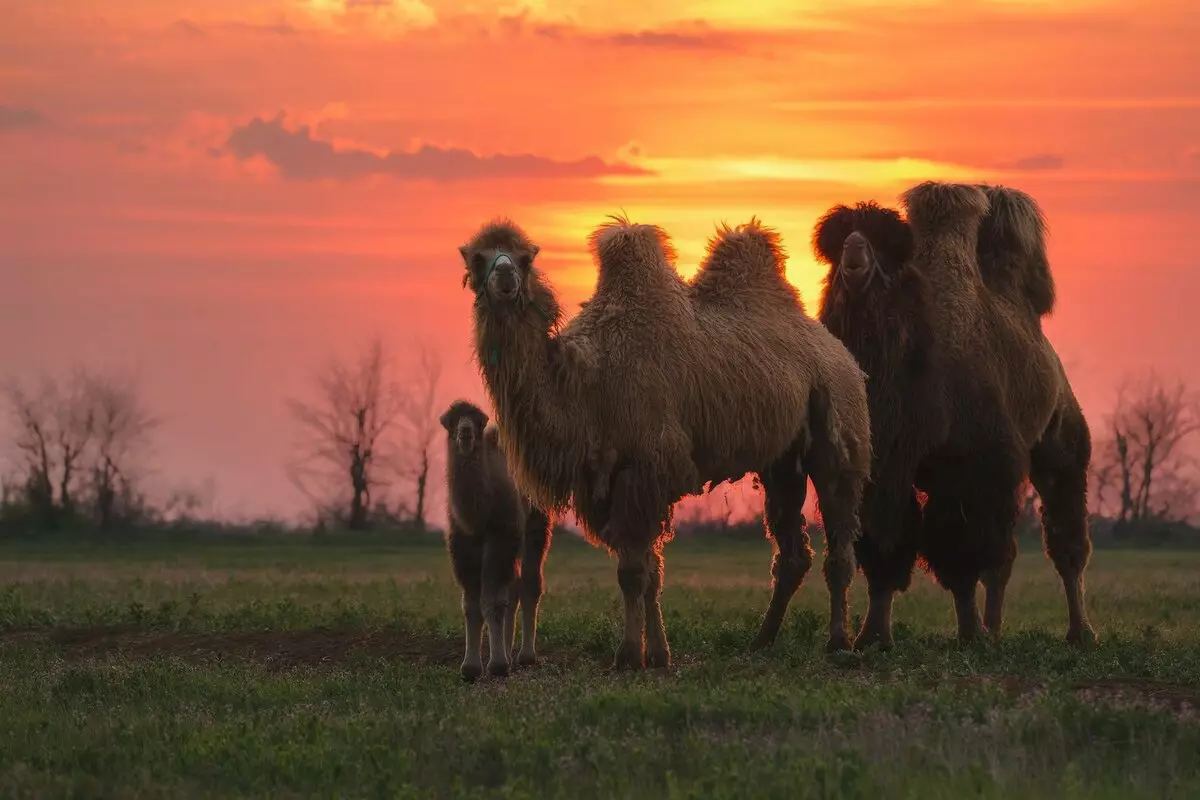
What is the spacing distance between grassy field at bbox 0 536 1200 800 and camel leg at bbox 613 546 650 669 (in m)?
0.32

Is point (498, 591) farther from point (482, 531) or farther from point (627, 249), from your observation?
point (627, 249)

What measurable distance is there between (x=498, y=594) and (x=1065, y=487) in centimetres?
633

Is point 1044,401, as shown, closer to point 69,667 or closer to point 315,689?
point 315,689

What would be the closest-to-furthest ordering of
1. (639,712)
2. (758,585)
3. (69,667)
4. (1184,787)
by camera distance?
(1184,787), (639,712), (69,667), (758,585)

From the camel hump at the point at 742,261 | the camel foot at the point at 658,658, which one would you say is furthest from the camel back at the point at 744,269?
the camel foot at the point at 658,658

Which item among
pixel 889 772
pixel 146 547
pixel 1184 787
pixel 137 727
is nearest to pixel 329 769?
pixel 137 727

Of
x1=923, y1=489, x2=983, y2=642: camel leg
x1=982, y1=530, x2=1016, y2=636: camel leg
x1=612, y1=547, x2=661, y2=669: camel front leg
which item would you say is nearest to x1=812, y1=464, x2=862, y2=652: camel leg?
x1=923, y1=489, x2=983, y2=642: camel leg

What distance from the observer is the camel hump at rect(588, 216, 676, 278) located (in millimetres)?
14164

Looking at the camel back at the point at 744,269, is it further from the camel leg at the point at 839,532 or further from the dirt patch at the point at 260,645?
the dirt patch at the point at 260,645

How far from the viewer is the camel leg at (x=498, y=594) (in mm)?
13891

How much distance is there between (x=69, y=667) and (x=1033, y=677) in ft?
24.0

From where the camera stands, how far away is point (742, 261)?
15594mm

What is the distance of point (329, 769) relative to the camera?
9461 mm

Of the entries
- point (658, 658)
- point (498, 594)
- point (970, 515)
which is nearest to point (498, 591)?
point (498, 594)
